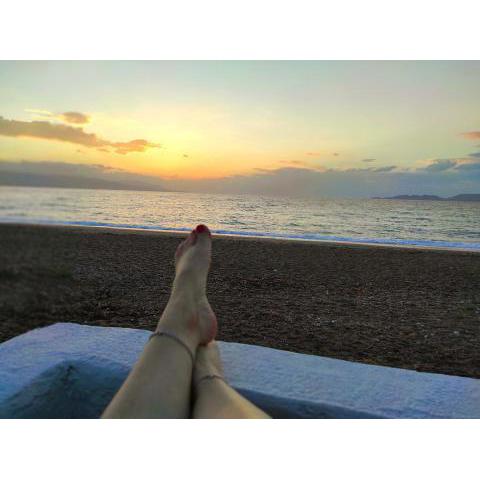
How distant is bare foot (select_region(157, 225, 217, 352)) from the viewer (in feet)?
4.19

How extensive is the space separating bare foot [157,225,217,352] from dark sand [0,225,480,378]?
0.66 metres

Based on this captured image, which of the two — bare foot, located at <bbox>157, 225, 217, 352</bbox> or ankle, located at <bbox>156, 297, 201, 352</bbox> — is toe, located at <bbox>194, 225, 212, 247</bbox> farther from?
ankle, located at <bbox>156, 297, 201, 352</bbox>

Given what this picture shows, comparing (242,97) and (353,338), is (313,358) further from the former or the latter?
(242,97)

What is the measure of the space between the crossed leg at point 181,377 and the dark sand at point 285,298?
915 mm

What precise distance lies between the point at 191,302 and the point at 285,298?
2458mm

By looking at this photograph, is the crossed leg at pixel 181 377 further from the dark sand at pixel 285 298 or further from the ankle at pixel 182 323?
the dark sand at pixel 285 298

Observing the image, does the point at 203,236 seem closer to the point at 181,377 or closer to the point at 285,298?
the point at 181,377

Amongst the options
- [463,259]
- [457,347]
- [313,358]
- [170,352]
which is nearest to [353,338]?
[457,347]

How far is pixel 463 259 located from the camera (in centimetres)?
709

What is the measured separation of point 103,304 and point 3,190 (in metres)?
1.13

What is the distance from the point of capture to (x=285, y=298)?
3.82m

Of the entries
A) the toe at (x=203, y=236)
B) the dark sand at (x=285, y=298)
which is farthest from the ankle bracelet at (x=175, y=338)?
the dark sand at (x=285, y=298)

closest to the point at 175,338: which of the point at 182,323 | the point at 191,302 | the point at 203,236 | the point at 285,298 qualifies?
the point at 182,323

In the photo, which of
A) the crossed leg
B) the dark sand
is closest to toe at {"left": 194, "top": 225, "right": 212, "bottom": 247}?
the crossed leg
